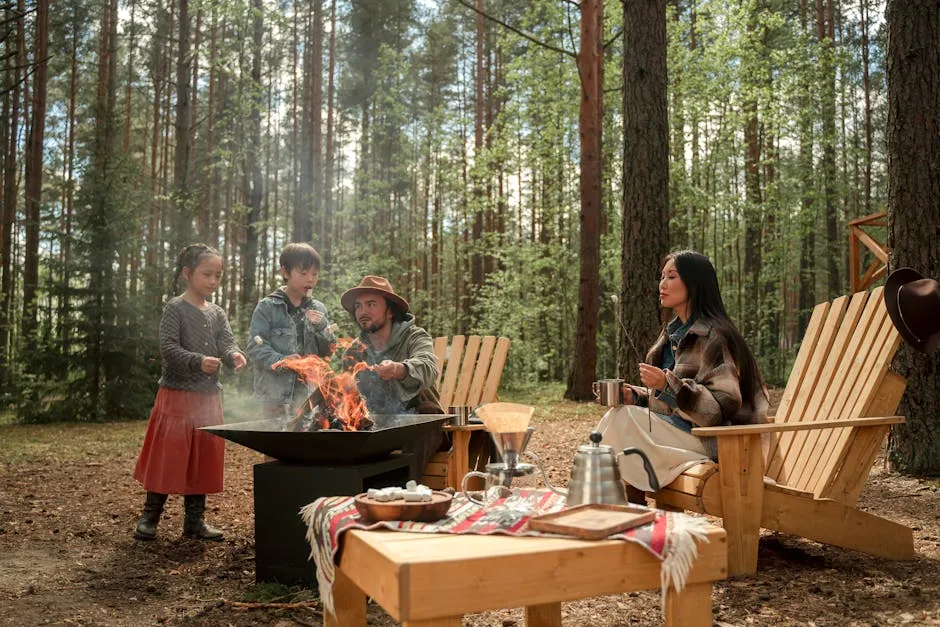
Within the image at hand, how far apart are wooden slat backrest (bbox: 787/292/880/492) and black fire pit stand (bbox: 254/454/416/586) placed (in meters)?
1.91

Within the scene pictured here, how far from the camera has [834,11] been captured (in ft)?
56.6

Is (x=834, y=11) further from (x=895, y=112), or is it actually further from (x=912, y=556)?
(x=912, y=556)

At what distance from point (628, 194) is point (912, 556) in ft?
13.6

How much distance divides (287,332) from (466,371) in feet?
4.62

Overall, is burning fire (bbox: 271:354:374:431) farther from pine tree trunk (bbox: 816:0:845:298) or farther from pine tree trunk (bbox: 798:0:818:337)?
pine tree trunk (bbox: 816:0:845:298)

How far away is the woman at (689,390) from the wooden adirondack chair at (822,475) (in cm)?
16

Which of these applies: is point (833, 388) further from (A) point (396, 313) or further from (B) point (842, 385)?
(A) point (396, 313)

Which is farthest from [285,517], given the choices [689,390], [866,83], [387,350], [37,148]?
[866,83]

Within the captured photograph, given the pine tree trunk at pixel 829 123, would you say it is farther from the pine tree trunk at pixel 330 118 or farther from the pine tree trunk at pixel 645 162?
the pine tree trunk at pixel 330 118

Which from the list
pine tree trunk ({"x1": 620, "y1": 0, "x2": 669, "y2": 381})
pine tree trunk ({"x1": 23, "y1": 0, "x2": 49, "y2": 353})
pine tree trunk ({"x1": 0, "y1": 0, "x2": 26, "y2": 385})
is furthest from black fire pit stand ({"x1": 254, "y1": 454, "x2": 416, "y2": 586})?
pine tree trunk ({"x1": 23, "y1": 0, "x2": 49, "y2": 353})

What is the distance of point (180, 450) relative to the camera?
12.7 ft

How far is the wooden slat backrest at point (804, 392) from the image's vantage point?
3525mm

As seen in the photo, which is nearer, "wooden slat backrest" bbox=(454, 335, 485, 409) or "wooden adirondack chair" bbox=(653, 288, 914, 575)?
"wooden adirondack chair" bbox=(653, 288, 914, 575)

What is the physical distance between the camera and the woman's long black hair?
3457 mm
